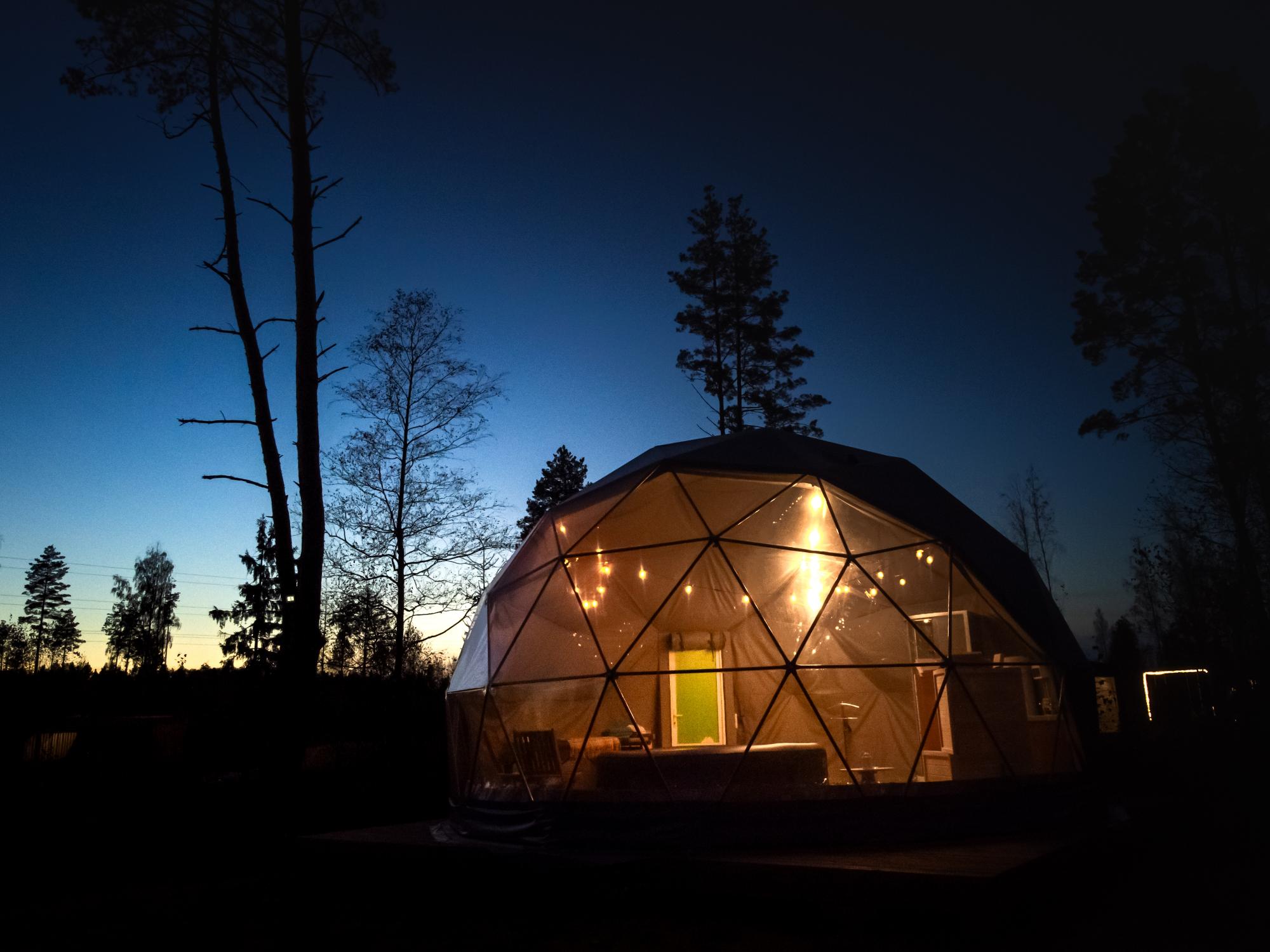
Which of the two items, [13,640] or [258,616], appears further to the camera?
[13,640]

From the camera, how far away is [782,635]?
27.0 ft

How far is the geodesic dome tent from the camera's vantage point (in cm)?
A: 744

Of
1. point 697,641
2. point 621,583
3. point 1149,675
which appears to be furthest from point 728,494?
point 1149,675

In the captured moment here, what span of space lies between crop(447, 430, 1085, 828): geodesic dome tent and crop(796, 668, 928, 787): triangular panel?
0.02 m

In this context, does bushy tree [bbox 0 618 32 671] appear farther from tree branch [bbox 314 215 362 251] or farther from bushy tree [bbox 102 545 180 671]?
tree branch [bbox 314 215 362 251]

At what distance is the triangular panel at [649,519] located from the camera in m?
9.20

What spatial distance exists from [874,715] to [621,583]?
2.97 m

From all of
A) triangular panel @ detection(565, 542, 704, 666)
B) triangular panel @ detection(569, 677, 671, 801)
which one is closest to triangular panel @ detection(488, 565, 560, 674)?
triangular panel @ detection(565, 542, 704, 666)

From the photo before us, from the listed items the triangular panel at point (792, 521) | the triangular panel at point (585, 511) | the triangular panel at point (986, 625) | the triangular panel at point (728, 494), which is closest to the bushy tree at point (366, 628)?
the triangular panel at point (585, 511)

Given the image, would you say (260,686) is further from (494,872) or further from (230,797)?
(494,872)

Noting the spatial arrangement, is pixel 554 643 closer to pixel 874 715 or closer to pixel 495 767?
pixel 495 767

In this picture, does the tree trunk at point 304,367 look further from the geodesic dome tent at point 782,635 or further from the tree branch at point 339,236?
the geodesic dome tent at point 782,635

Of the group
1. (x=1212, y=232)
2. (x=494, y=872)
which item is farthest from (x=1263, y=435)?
(x=494, y=872)

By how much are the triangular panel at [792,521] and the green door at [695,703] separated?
3.01m
